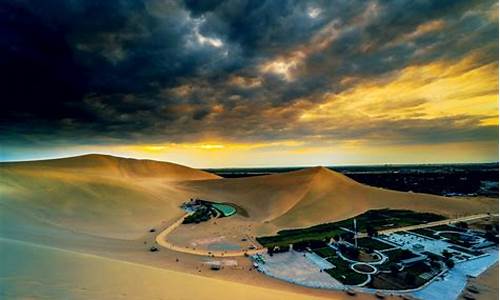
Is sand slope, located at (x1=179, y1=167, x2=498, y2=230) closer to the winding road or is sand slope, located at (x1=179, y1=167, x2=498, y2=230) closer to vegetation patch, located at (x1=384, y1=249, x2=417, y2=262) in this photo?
the winding road

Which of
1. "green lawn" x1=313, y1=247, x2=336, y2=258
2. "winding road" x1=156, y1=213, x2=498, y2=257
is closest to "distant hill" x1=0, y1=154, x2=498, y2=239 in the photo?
"winding road" x1=156, y1=213, x2=498, y2=257

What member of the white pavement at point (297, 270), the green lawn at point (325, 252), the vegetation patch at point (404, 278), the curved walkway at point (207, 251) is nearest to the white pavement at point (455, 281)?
the vegetation patch at point (404, 278)

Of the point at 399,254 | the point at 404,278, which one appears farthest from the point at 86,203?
the point at 404,278

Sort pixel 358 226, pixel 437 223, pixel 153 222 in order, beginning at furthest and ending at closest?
pixel 153 222, pixel 437 223, pixel 358 226

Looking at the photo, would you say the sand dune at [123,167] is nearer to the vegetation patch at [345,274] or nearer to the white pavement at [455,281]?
the vegetation patch at [345,274]

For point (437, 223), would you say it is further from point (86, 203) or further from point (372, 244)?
point (86, 203)

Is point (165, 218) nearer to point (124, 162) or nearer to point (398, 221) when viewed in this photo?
point (398, 221)
